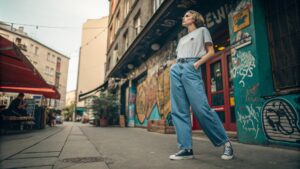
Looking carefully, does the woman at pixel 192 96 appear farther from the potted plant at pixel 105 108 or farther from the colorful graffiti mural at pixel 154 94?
the potted plant at pixel 105 108

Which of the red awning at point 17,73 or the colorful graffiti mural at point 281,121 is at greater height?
the red awning at point 17,73

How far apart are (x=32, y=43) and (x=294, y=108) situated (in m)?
35.4

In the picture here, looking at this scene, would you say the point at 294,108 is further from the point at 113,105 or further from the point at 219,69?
the point at 113,105

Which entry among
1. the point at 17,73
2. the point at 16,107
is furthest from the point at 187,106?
the point at 17,73

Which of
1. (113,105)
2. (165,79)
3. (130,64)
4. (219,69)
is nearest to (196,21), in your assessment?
(219,69)

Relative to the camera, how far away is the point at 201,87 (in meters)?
2.04

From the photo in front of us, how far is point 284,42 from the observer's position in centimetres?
296

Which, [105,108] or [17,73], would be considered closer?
[17,73]

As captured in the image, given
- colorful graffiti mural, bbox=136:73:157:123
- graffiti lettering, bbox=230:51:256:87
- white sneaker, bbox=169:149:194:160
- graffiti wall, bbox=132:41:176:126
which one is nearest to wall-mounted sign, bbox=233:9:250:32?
graffiti lettering, bbox=230:51:256:87

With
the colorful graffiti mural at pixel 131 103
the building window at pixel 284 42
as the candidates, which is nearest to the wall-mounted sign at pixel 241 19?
the building window at pixel 284 42

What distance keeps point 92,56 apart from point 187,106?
86.2ft

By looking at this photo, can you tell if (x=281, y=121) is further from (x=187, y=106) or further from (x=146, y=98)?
(x=146, y=98)

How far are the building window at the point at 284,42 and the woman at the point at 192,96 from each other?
1566 mm

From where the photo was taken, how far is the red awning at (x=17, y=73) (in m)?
5.40
